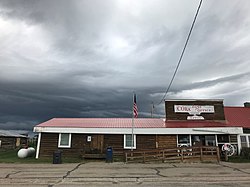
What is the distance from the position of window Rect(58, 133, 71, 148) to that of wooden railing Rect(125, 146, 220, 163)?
6206mm

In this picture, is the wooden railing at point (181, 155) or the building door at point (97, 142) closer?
the wooden railing at point (181, 155)

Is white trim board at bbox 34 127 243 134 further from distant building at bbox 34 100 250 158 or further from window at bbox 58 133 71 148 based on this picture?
window at bbox 58 133 71 148

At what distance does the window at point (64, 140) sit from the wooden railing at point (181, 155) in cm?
621

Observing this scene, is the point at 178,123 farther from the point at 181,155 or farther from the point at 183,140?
the point at 181,155

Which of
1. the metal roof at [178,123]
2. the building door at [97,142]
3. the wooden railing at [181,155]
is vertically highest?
the metal roof at [178,123]

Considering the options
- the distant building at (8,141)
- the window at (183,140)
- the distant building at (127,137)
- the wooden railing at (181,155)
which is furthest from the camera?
the distant building at (8,141)

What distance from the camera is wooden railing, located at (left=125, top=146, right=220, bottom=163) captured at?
66.0 feet

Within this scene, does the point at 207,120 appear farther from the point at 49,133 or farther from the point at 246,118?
the point at 49,133

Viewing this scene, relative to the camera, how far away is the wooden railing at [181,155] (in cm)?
2011

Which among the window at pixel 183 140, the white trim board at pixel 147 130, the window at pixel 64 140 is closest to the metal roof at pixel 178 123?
the white trim board at pixel 147 130

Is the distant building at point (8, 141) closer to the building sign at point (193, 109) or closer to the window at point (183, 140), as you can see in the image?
the building sign at point (193, 109)

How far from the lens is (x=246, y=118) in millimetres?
28328

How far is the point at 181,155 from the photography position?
66.2 ft

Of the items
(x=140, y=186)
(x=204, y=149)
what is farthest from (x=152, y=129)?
(x=140, y=186)
